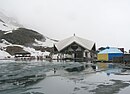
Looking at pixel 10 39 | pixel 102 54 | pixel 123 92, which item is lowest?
pixel 123 92

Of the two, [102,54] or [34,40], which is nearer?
[102,54]

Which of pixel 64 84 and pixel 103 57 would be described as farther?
pixel 103 57

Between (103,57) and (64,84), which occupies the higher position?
(103,57)

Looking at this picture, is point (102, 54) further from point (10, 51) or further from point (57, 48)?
point (10, 51)

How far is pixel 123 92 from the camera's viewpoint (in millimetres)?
14734

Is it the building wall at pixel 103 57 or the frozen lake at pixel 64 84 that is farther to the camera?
the building wall at pixel 103 57

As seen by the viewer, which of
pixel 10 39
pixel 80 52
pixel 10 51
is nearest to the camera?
pixel 80 52

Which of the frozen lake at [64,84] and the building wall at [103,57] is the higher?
the building wall at [103,57]

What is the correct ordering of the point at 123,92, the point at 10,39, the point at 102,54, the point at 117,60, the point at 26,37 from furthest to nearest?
1. the point at 26,37
2. the point at 10,39
3. the point at 102,54
4. the point at 117,60
5. the point at 123,92

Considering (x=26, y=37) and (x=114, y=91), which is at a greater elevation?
(x=26, y=37)

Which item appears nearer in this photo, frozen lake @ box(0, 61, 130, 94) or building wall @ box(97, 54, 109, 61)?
frozen lake @ box(0, 61, 130, 94)

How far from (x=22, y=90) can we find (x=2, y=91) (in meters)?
1.22

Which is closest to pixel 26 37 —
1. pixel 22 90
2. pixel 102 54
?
pixel 102 54

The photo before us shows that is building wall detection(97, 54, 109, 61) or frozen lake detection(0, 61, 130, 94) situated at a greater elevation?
building wall detection(97, 54, 109, 61)
